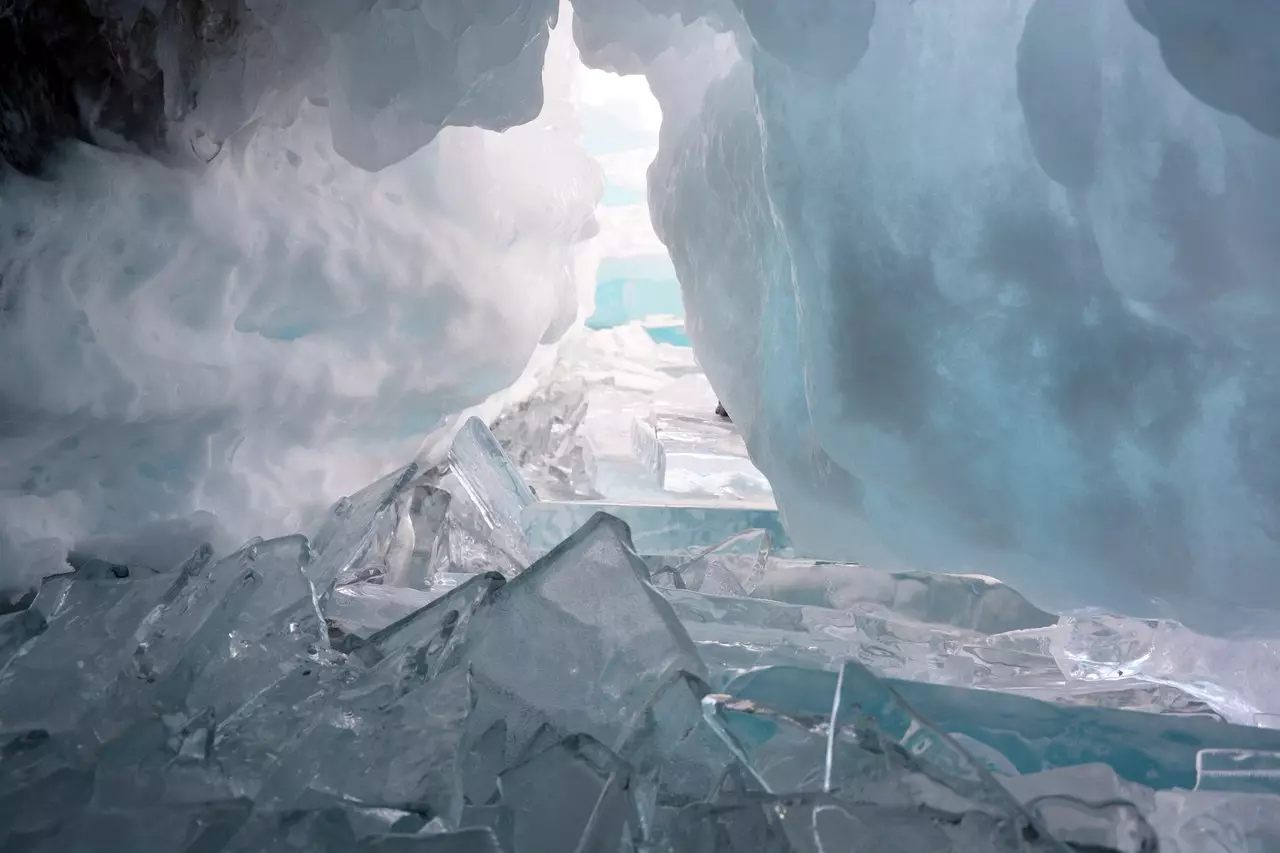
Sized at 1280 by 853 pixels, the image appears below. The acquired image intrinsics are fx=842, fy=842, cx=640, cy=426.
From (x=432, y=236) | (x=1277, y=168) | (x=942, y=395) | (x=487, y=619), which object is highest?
(x=1277, y=168)

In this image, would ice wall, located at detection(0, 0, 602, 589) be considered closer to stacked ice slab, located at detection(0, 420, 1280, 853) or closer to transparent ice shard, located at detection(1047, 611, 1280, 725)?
stacked ice slab, located at detection(0, 420, 1280, 853)

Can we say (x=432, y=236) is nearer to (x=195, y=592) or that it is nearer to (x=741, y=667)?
(x=195, y=592)

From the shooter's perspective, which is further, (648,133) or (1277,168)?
(648,133)

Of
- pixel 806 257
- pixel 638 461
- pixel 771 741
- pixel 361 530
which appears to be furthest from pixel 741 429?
pixel 638 461

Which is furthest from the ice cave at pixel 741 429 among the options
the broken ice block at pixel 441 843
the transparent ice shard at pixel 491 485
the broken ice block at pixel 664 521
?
the broken ice block at pixel 664 521

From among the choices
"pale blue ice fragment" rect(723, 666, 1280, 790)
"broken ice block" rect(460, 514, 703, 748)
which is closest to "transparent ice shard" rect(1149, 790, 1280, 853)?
"pale blue ice fragment" rect(723, 666, 1280, 790)

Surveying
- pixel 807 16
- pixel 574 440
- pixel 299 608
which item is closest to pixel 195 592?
pixel 299 608

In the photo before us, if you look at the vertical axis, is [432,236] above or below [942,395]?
above
